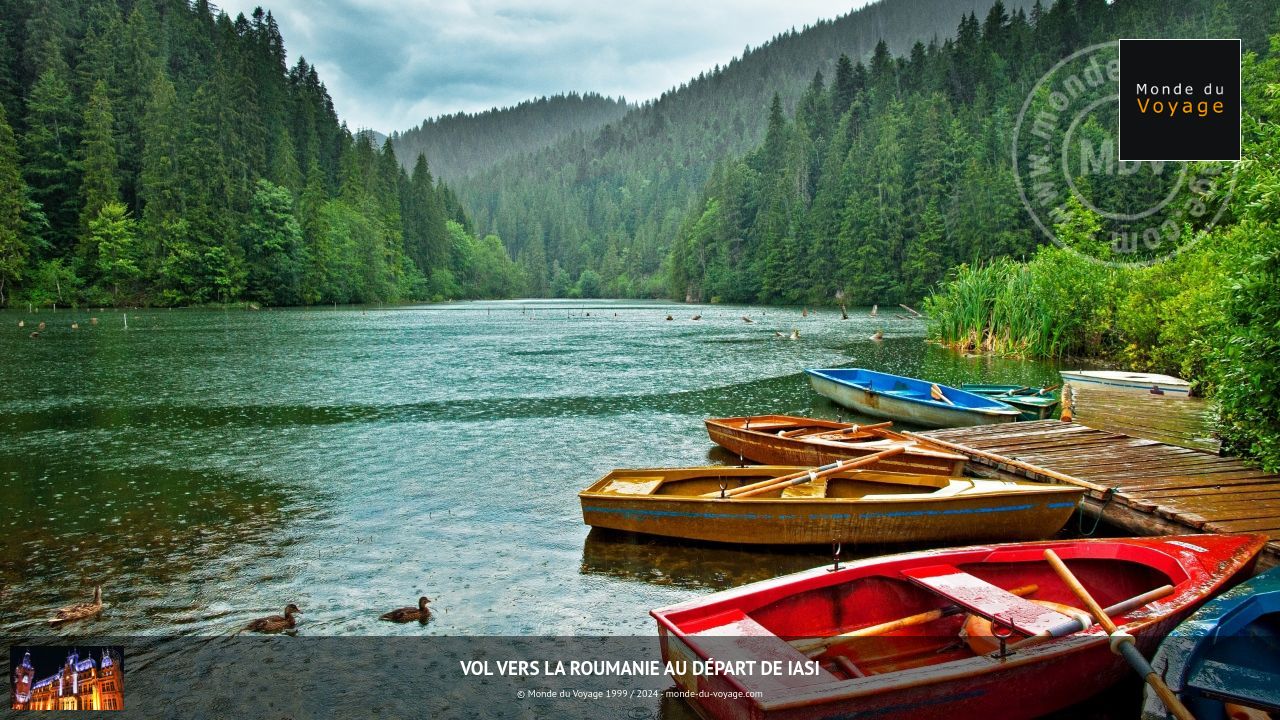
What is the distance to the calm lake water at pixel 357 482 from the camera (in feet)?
29.5

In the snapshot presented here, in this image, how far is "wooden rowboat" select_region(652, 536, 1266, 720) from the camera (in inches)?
201

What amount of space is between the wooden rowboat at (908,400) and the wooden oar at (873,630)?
11970mm

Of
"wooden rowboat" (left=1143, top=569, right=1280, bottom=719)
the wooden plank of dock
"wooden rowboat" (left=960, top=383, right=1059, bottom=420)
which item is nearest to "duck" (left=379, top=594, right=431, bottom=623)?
"wooden rowboat" (left=1143, top=569, right=1280, bottom=719)

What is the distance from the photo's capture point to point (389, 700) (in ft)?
22.1

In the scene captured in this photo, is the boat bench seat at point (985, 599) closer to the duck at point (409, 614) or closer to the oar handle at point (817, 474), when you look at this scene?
the oar handle at point (817, 474)

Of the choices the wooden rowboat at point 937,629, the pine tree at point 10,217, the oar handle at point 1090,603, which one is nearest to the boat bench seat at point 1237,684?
the oar handle at point 1090,603

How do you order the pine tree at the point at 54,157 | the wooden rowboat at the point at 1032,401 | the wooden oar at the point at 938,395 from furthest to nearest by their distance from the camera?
the pine tree at the point at 54,157
the wooden oar at the point at 938,395
the wooden rowboat at the point at 1032,401

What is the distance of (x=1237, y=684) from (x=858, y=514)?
5.45m

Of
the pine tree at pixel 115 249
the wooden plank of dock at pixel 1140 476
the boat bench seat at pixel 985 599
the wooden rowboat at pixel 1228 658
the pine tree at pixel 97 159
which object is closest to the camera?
the wooden rowboat at pixel 1228 658

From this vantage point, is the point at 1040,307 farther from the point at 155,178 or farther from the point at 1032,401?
the point at 155,178

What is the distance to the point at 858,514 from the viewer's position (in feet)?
33.1

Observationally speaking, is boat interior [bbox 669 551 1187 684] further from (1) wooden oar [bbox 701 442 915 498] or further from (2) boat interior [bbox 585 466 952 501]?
(1) wooden oar [bbox 701 442 915 498]

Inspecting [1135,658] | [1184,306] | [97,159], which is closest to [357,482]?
[1135,658]

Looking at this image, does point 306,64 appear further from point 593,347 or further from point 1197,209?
point 1197,209
